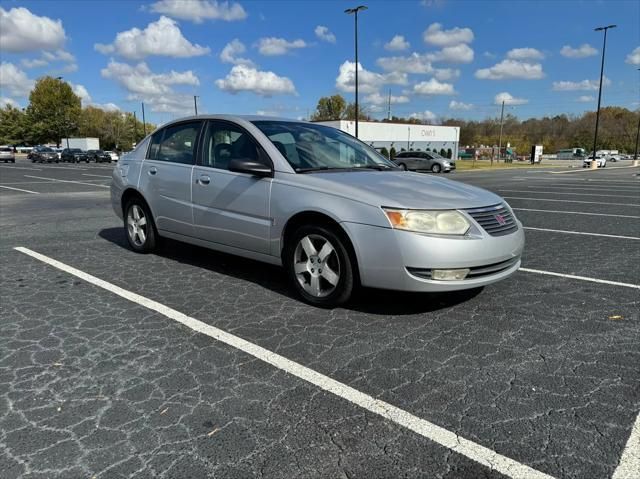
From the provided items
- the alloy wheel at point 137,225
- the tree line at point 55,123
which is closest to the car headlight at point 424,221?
the alloy wheel at point 137,225

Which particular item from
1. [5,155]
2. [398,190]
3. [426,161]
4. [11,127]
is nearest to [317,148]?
[398,190]

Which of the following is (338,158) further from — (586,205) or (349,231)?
(586,205)

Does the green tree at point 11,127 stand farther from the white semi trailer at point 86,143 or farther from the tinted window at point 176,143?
the tinted window at point 176,143

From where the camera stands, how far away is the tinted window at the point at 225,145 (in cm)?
457

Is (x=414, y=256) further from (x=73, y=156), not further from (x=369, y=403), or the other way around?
(x=73, y=156)

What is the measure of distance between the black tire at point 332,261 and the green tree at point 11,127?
102310mm

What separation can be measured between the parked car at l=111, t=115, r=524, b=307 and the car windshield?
1cm

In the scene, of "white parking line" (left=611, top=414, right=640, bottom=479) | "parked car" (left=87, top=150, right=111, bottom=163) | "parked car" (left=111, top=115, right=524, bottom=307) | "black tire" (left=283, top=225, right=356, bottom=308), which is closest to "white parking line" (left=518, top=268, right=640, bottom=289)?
"parked car" (left=111, top=115, right=524, bottom=307)

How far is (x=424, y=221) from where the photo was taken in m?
3.53

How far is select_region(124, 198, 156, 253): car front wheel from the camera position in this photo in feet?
18.9

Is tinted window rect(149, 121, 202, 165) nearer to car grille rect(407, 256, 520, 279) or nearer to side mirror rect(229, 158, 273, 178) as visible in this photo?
side mirror rect(229, 158, 273, 178)

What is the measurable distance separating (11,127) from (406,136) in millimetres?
74691

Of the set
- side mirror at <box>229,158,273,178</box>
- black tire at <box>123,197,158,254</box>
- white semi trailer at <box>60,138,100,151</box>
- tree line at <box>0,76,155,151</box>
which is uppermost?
tree line at <box>0,76,155,151</box>

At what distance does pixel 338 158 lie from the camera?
15.3 ft
